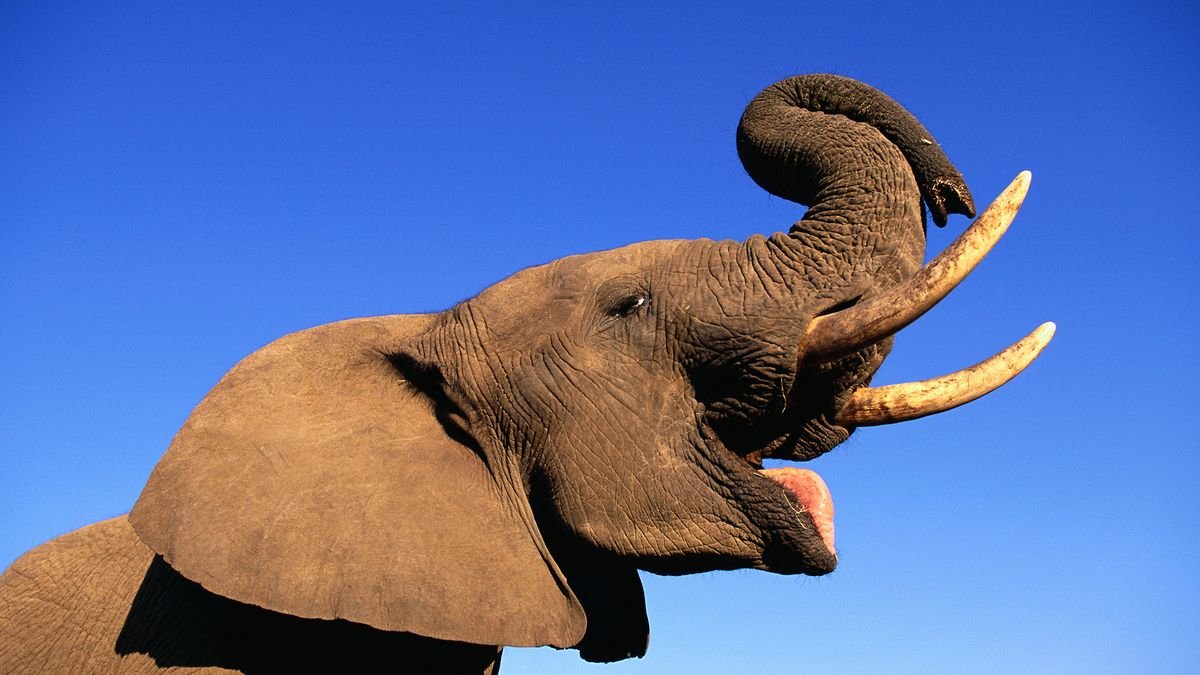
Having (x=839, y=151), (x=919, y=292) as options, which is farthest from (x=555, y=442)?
(x=839, y=151)

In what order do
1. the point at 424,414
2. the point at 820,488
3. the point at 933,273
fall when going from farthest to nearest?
1. the point at 424,414
2. the point at 820,488
3. the point at 933,273

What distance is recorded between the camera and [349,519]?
4266 mm

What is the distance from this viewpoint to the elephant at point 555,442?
4.16m

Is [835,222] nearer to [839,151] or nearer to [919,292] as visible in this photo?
[839,151]

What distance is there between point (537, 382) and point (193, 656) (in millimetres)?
1598

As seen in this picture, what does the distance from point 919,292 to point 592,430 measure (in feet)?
4.07

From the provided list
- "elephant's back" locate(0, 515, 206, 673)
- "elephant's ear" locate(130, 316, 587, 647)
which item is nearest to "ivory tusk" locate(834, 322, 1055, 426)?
"elephant's ear" locate(130, 316, 587, 647)

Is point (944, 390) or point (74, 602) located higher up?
point (944, 390)

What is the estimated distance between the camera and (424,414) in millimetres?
4789

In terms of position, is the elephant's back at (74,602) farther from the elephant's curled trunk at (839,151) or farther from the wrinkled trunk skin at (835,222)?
the elephant's curled trunk at (839,151)

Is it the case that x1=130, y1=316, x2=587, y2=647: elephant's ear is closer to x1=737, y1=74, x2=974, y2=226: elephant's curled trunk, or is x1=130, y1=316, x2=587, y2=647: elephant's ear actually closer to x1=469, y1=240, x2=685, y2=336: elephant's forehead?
x1=469, y1=240, x2=685, y2=336: elephant's forehead

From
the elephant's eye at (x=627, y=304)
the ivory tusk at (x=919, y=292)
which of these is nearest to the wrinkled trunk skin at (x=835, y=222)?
the ivory tusk at (x=919, y=292)

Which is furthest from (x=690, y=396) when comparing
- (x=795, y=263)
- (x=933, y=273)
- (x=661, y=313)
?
(x=933, y=273)

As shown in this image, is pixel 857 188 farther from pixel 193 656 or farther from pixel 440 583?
pixel 193 656
